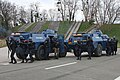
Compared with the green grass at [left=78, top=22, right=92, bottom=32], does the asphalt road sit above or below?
below

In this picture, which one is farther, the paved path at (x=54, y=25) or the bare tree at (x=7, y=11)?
the bare tree at (x=7, y=11)

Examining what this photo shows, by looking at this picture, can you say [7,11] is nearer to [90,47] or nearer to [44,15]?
[44,15]

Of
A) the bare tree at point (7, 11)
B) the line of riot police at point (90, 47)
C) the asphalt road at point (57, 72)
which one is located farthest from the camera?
the bare tree at point (7, 11)

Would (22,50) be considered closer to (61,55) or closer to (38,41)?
(38,41)

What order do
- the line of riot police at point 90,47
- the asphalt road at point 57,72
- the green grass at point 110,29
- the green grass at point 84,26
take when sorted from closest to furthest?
the asphalt road at point 57,72
the line of riot police at point 90,47
the green grass at point 110,29
the green grass at point 84,26

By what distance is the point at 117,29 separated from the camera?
7169cm

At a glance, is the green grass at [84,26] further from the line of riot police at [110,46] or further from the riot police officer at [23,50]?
the riot police officer at [23,50]

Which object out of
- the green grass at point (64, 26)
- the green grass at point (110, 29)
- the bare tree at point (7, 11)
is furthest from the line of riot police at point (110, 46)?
the bare tree at point (7, 11)

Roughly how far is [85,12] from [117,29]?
11.2 metres

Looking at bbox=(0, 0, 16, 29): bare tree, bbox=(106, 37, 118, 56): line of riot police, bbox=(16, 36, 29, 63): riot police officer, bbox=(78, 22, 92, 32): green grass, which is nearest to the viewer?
bbox=(16, 36, 29, 63): riot police officer

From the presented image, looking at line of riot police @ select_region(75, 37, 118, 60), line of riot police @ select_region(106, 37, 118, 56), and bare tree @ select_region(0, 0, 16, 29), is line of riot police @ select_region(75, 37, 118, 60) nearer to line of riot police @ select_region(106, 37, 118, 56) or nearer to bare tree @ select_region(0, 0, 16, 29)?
line of riot police @ select_region(106, 37, 118, 56)

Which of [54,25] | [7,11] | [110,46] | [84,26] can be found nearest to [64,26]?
[54,25]

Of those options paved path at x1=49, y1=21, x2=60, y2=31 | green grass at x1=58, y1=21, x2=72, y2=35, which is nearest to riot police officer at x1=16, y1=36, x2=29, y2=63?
green grass at x1=58, y1=21, x2=72, y2=35

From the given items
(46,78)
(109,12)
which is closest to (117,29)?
(109,12)
